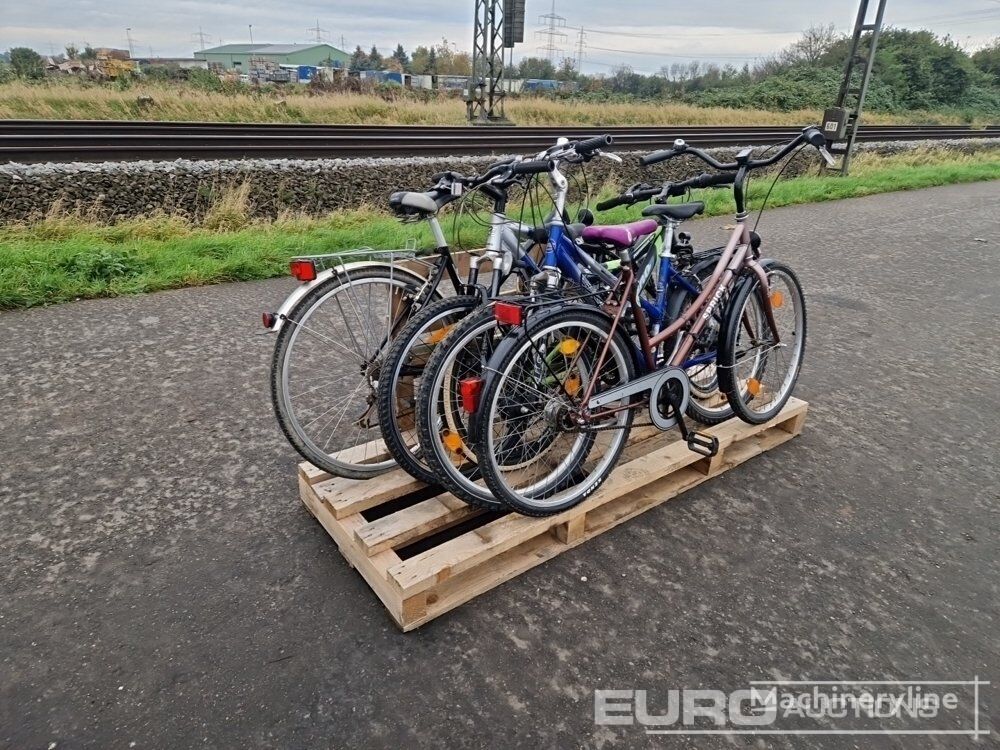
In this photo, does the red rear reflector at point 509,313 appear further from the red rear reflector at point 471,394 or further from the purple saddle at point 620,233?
the purple saddle at point 620,233

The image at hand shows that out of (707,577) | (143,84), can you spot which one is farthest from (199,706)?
(143,84)

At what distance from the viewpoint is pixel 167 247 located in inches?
256

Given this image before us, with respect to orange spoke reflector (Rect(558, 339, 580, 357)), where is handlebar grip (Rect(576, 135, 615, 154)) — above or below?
above

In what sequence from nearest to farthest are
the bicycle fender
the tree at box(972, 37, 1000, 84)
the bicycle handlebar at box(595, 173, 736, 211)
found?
the bicycle fender < the bicycle handlebar at box(595, 173, 736, 211) < the tree at box(972, 37, 1000, 84)

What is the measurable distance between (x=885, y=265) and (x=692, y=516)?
20.0 feet

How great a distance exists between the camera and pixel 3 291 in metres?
5.05

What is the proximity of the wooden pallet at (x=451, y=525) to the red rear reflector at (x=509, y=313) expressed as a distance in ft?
2.66

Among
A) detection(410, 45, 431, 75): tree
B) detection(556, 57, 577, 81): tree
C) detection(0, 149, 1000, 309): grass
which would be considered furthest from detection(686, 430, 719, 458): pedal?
detection(410, 45, 431, 75): tree

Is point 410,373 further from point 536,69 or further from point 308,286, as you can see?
point 536,69

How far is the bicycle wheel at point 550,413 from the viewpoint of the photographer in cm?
243

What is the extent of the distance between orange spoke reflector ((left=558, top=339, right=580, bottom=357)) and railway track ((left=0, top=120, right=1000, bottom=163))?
10.3 m

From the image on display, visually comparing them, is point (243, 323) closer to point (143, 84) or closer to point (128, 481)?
point (128, 481)

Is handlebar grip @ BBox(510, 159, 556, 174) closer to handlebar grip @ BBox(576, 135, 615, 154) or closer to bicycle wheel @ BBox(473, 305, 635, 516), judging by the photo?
handlebar grip @ BBox(576, 135, 615, 154)

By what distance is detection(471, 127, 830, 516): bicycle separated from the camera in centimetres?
248
